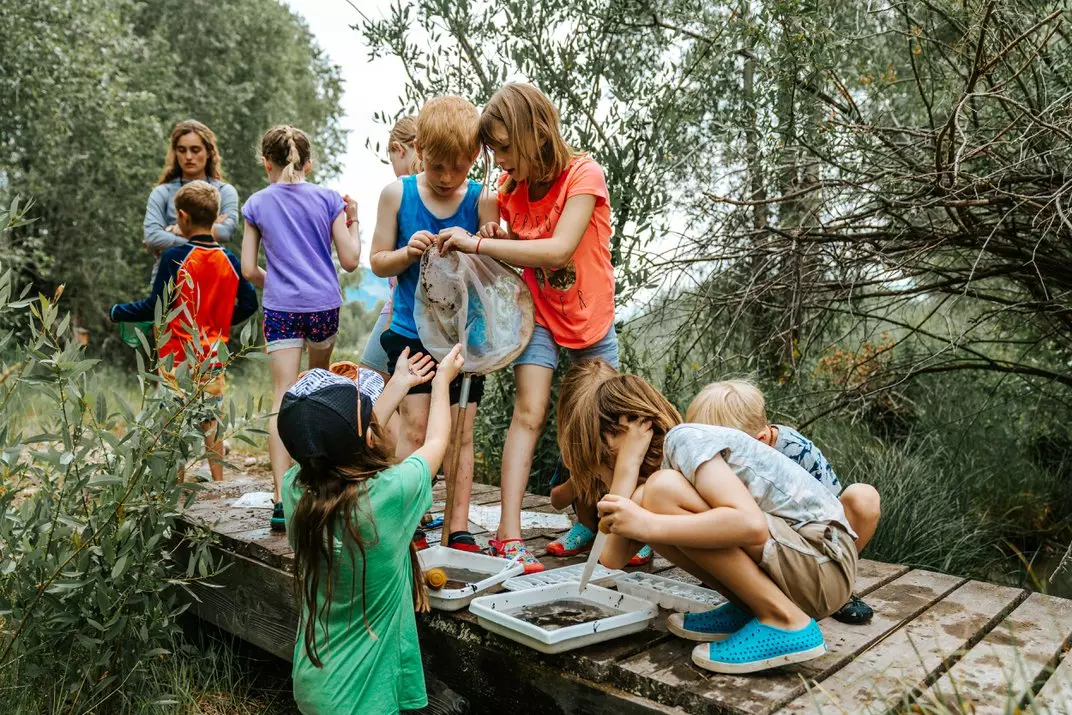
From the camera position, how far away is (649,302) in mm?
4328

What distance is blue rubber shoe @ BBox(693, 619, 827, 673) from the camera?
6.65ft

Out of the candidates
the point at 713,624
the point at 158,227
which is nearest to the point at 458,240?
the point at 713,624

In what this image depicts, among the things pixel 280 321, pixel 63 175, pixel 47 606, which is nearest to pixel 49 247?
pixel 63 175

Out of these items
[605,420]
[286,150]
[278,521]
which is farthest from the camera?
[286,150]

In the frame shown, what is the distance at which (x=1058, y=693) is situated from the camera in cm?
185

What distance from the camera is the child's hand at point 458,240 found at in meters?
2.88

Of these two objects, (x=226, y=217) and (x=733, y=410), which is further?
(x=226, y=217)

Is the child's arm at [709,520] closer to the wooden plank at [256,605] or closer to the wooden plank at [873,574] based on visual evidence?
the wooden plank at [873,574]

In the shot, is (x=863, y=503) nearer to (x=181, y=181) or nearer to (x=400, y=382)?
(x=400, y=382)

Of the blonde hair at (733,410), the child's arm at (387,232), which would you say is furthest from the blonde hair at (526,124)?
the blonde hair at (733,410)

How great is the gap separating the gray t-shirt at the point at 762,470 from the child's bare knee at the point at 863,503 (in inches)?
10.2

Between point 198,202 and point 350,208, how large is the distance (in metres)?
0.89

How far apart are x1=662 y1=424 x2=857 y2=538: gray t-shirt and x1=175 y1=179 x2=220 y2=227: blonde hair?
10.0ft

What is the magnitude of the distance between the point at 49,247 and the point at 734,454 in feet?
43.5
